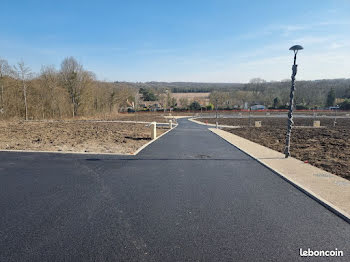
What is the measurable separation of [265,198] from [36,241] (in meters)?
4.36

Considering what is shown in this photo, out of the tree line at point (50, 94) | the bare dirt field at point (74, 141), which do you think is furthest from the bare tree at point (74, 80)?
the bare dirt field at point (74, 141)

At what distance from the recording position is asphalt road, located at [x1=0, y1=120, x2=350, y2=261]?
9.44ft

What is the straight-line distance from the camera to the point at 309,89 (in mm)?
87625

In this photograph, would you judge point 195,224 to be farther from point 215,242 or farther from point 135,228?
point 135,228

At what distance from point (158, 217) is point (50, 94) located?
36.7 m

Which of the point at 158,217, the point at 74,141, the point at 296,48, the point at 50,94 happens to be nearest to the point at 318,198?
the point at 158,217

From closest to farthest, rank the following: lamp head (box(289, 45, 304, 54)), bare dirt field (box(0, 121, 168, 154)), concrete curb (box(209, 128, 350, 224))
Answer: concrete curb (box(209, 128, 350, 224)) → lamp head (box(289, 45, 304, 54)) → bare dirt field (box(0, 121, 168, 154))

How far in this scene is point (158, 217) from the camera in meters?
3.81

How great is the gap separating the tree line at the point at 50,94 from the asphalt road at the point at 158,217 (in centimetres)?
2923

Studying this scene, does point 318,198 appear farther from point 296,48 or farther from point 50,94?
point 50,94

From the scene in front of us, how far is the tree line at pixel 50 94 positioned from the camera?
1160 inches

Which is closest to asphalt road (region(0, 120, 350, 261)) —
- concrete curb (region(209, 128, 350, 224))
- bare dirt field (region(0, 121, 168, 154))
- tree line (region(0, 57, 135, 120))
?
concrete curb (region(209, 128, 350, 224))

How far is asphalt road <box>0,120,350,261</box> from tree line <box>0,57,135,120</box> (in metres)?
29.2

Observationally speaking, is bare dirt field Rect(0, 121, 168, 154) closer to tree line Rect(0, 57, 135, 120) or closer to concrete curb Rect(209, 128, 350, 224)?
concrete curb Rect(209, 128, 350, 224)
